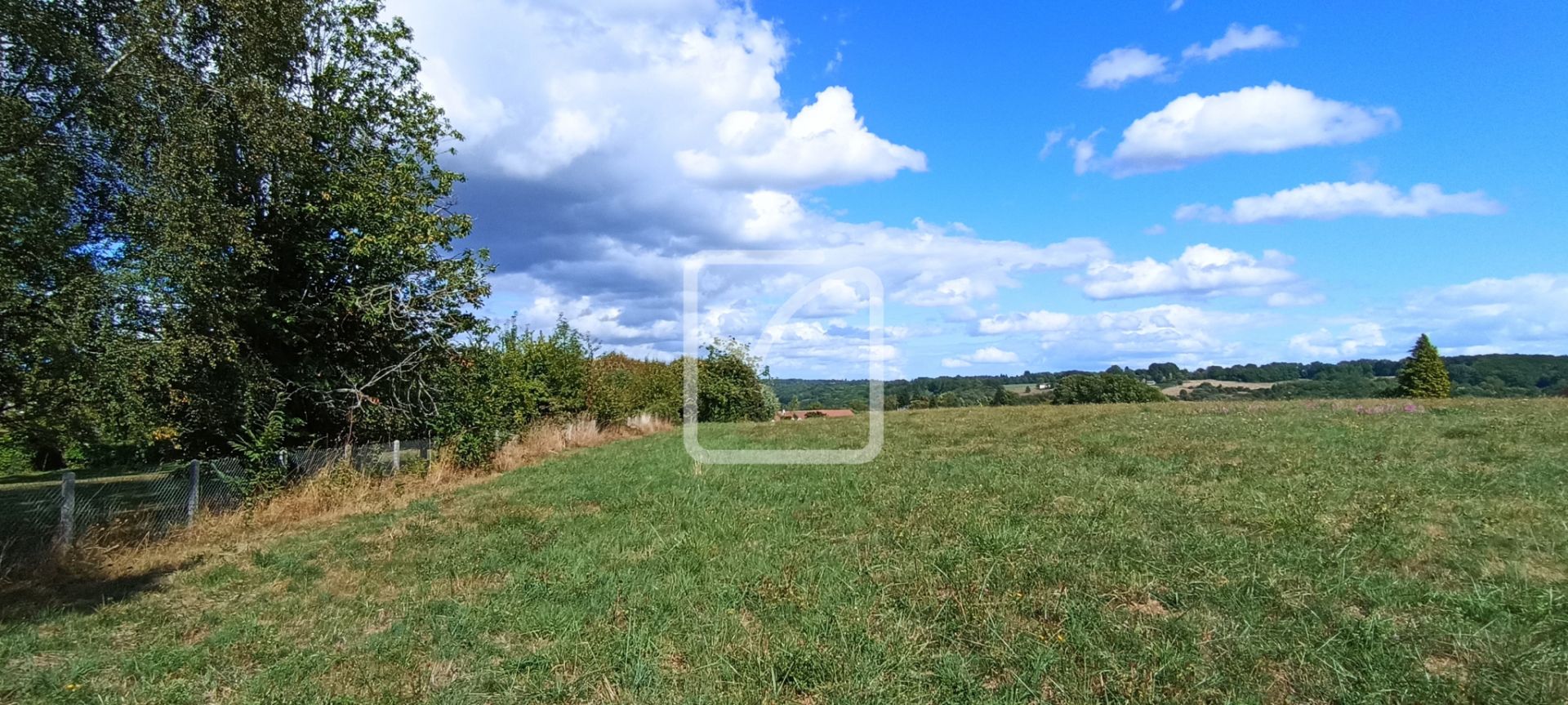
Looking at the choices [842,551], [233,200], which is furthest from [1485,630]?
[233,200]

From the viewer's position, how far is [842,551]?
5.89m

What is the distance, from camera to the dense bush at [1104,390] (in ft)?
120

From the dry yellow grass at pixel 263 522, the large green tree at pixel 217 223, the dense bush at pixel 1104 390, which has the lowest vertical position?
the dry yellow grass at pixel 263 522

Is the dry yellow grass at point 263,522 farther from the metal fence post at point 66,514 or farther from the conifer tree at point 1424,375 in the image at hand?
the conifer tree at point 1424,375

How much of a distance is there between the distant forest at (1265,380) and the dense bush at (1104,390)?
151 cm

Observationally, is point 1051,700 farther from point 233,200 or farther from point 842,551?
point 233,200

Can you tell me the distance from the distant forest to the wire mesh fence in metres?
16.6

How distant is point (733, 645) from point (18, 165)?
7.38 m

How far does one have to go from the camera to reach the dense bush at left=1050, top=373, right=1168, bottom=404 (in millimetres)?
36469

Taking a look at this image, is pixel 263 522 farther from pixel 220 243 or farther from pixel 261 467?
pixel 220 243

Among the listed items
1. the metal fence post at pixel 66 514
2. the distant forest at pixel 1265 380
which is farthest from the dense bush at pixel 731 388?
the metal fence post at pixel 66 514

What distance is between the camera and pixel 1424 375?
95.6 feet

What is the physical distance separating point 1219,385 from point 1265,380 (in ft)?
10.1

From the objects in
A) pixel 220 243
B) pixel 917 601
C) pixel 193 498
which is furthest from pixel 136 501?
pixel 917 601
